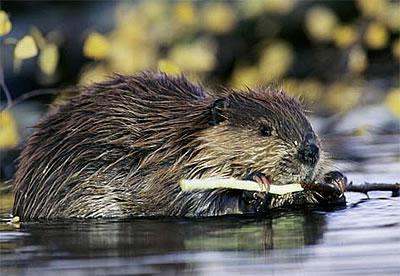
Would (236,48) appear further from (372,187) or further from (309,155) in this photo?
(309,155)

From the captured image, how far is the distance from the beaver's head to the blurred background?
3.29m

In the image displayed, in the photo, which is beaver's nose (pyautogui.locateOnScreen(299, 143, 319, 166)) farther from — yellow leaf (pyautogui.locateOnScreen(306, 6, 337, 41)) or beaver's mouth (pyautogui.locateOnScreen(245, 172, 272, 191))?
yellow leaf (pyautogui.locateOnScreen(306, 6, 337, 41))

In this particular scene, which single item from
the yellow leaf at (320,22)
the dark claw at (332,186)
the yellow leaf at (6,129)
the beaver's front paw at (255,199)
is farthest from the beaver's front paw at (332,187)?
the yellow leaf at (320,22)

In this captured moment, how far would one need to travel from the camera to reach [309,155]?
5586 mm

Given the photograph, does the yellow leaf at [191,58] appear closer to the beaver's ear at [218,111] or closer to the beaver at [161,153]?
the beaver at [161,153]

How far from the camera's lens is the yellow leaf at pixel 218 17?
11.3 metres

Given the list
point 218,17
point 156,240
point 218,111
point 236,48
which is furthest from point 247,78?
point 156,240

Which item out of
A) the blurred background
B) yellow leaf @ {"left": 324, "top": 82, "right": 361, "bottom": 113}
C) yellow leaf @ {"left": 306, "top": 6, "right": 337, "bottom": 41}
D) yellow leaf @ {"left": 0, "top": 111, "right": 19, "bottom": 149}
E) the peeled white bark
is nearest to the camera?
the peeled white bark

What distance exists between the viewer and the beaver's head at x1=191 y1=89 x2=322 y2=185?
18.5ft

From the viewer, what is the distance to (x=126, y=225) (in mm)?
5559

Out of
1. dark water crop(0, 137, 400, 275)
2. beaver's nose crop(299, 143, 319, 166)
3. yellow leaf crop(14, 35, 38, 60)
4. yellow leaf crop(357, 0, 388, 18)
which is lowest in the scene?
dark water crop(0, 137, 400, 275)

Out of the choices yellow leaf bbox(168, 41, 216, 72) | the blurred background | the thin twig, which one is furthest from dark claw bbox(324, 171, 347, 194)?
yellow leaf bbox(168, 41, 216, 72)

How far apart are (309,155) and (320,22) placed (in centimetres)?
550

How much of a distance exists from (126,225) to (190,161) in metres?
0.45
